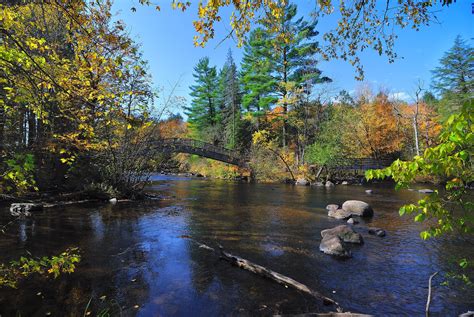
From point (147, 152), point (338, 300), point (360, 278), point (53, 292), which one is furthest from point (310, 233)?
point (147, 152)

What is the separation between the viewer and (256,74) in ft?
113

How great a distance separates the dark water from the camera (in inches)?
181

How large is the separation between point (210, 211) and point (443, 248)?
297 inches

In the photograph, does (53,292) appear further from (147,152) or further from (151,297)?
(147,152)

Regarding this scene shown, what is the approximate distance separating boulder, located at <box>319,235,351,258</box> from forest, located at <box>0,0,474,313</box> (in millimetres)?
1840

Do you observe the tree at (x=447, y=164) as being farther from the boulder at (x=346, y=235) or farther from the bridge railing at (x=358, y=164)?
the bridge railing at (x=358, y=164)

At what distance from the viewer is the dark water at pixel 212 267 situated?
15.1 feet

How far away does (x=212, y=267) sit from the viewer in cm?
614

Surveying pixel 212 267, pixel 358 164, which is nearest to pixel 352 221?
pixel 212 267

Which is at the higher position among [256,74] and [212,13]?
[256,74]

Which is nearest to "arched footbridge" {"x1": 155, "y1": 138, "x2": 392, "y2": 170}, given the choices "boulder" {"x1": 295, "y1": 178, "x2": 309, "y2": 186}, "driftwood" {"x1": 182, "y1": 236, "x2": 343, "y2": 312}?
"boulder" {"x1": 295, "y1": 178, "x2": 309, "y2": 186}

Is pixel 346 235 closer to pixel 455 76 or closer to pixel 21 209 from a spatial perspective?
pixel 21 209

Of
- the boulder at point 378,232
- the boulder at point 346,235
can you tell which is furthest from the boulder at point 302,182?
the boulder at point 346,235

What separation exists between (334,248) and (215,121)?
138ft
